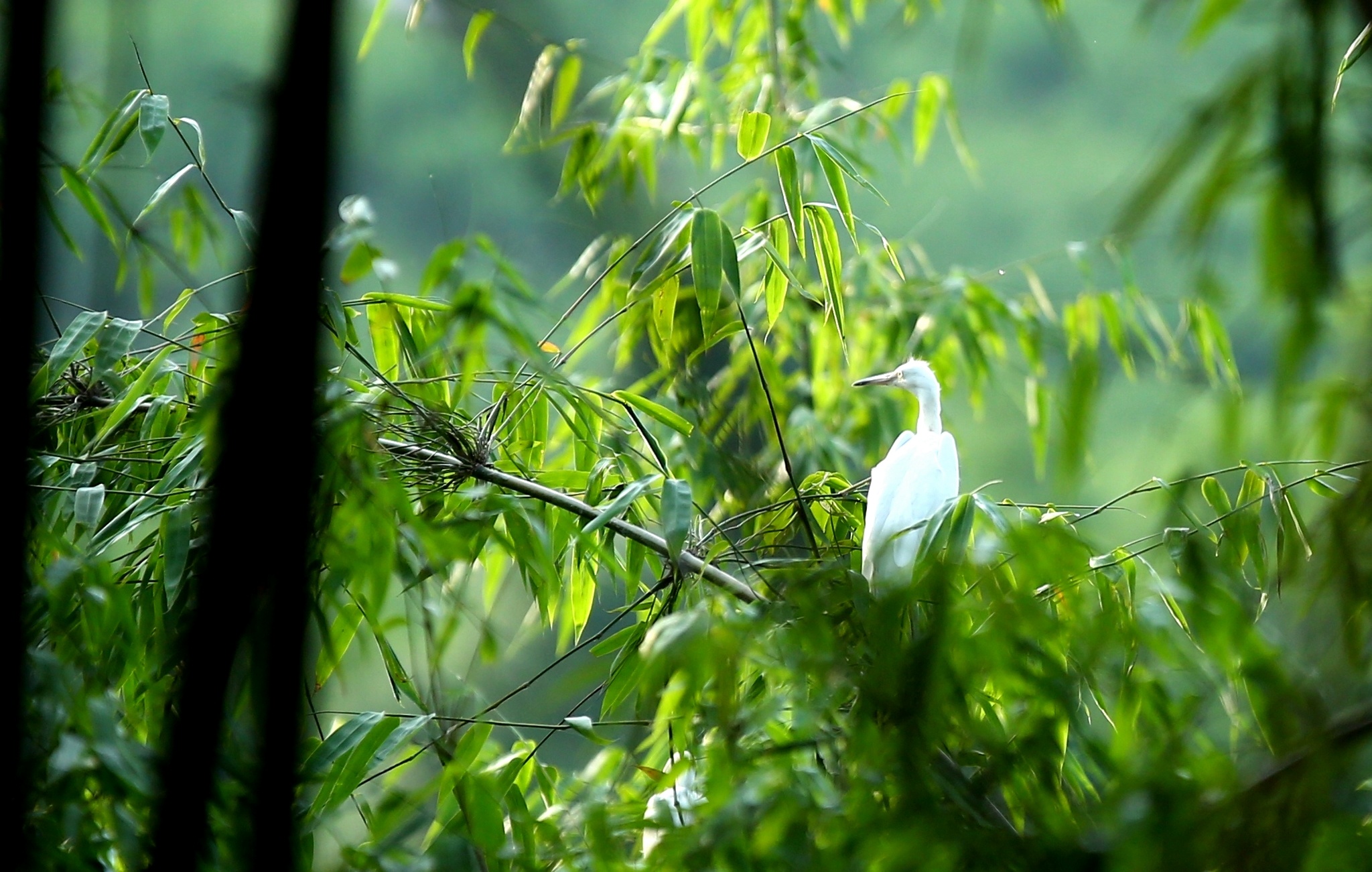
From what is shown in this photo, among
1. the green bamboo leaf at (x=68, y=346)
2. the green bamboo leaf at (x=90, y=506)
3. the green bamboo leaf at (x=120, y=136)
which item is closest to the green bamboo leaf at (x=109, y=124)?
the green bamboo leaf at (x=120, y=136)

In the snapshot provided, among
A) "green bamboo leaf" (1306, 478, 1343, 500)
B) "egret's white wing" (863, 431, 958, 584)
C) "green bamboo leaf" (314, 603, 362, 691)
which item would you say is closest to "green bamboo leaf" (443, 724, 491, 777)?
"green bamboo leaf" (314, 603, 362, 691)

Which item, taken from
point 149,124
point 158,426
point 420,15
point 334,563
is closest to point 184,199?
point 149,124

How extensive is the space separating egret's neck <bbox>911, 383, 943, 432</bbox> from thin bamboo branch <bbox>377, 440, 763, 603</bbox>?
1408 mm

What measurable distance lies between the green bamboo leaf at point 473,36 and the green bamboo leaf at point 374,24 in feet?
0.36

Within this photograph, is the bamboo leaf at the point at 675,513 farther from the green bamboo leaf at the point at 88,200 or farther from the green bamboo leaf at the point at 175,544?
the green bamboo leaf at the point at 88,200

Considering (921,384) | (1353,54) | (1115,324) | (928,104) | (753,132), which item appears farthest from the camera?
(921,384)

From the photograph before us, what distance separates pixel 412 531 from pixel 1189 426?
467mm

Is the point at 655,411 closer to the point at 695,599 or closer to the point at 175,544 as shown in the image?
the point at 695,599

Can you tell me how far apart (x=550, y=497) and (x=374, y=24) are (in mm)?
831

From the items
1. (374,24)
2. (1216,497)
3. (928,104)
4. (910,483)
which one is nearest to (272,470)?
(1216,497)

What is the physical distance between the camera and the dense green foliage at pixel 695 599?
0.43 meters

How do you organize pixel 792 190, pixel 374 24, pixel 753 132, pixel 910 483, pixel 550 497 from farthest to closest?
pixel 910 483 → pixel 374 24 → pixel 753 132 → pixel 792 190 → pixel 550 497

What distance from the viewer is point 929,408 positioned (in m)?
→ 2.28

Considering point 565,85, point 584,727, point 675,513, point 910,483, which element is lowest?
point 910,483
